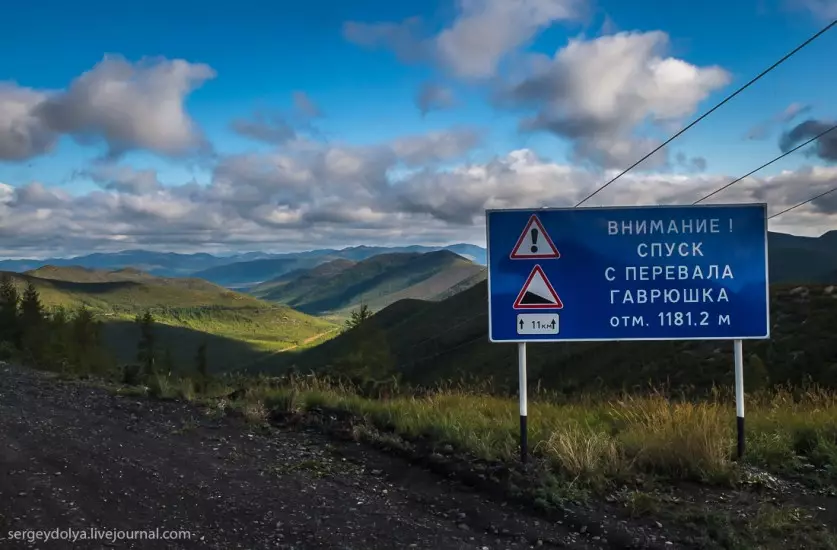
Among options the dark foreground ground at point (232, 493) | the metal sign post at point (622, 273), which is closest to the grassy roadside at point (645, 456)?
the dark foreground ground at point (232, 493)

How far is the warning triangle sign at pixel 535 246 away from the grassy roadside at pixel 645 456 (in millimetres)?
1992

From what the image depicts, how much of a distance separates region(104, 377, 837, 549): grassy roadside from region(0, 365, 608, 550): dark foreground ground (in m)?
0.55

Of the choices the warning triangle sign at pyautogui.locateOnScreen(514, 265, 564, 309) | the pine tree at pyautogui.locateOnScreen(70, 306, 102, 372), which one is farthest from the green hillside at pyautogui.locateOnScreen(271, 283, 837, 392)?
the pine tree at pyautogui.locateOnScreen(70, 306, 102, 372)

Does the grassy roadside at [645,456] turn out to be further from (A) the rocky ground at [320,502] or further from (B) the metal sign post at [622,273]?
(B) the metal sign post at [622,273]

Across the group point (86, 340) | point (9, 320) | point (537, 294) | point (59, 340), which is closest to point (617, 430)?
point (537, 294)

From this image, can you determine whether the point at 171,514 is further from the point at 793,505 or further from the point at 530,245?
the point at 793,505

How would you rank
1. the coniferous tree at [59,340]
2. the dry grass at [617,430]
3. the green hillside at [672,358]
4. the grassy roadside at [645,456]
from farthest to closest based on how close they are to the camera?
the coniferous tree at [59,340] < the green hillside at [672,358] < the dry grass at [617,430] < the grassy roadside at [645,456]

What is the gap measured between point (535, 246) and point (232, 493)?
158 inches

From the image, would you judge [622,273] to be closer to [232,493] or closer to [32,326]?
[232,493]

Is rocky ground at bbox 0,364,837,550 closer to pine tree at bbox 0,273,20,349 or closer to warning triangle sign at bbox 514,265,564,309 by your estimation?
warning triangle sign at bbox 514,265,564,309

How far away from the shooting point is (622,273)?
679cm

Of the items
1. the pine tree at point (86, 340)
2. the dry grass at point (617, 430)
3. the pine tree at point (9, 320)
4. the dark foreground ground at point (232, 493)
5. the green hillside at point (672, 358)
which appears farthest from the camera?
the pine tree at point (86, 340)

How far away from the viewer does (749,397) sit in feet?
33.6

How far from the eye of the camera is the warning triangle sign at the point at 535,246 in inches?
266
